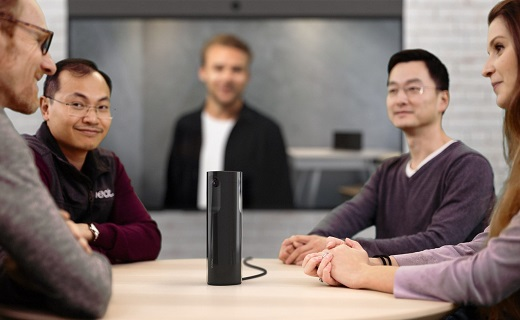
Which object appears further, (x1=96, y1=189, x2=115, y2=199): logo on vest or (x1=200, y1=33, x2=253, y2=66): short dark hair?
(x1=200, y1=33, x2=253, y2=66): short dark hair

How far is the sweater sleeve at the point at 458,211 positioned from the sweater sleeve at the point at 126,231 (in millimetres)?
675

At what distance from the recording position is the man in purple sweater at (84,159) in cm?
213

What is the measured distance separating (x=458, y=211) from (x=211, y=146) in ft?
7.92

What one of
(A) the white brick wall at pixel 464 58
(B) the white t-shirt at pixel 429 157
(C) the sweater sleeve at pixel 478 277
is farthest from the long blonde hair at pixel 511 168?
(A) the white brick wall at pixel 464 58

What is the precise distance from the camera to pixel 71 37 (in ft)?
15.3

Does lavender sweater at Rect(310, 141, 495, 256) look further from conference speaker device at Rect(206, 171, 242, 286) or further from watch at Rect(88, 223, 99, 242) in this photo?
watch at Rect(88, 223, 99, 242)

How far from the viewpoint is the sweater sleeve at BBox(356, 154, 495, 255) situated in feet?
7.56

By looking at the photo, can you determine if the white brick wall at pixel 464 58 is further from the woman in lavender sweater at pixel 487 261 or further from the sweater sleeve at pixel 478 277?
the sweater sleeve at pixel 478 277

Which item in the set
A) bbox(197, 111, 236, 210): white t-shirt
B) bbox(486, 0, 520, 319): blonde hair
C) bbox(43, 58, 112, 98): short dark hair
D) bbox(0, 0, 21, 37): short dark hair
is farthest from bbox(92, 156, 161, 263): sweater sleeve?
bbox(197, 111, 236, 210): white t-shirt

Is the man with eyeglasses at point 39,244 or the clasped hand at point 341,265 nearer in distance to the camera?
the man with eyeglasses at point 39,244

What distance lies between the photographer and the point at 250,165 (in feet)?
15.0

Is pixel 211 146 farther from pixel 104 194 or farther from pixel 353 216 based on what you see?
pixel 104 194

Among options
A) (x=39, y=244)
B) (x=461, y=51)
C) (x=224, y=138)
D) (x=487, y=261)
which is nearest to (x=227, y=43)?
(x=224, y=138)

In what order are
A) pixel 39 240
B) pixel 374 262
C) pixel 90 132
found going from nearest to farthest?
1. pixel 39 240
2. pixel 374 262
3. pixel 90 132
